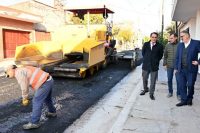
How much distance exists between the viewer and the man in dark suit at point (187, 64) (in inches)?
259

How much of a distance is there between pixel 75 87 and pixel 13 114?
3.68m

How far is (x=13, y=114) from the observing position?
6.73m

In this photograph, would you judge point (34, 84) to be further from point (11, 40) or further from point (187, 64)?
point (11, 40)

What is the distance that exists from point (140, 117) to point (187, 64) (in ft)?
5.66

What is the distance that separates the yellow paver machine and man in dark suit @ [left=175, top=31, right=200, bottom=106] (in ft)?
16.2

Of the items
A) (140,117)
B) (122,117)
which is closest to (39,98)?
(122,117)

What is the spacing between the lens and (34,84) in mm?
5387

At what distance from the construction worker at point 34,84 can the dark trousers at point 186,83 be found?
311cm

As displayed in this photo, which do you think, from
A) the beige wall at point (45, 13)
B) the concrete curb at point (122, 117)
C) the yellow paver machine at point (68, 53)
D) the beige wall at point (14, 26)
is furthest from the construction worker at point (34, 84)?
the beige wall at point (45, 13)

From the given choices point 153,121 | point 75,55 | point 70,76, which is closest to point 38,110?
point 153,121

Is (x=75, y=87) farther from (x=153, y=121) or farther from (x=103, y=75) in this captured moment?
(x=153, y=121)

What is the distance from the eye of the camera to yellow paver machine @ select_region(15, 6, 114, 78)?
37.4 ft

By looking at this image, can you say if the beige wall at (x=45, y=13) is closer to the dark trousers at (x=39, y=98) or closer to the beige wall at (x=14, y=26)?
the beige wall at (x=14, y=26)

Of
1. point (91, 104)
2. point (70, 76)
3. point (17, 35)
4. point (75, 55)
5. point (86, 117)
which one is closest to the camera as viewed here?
point (86, 117)
